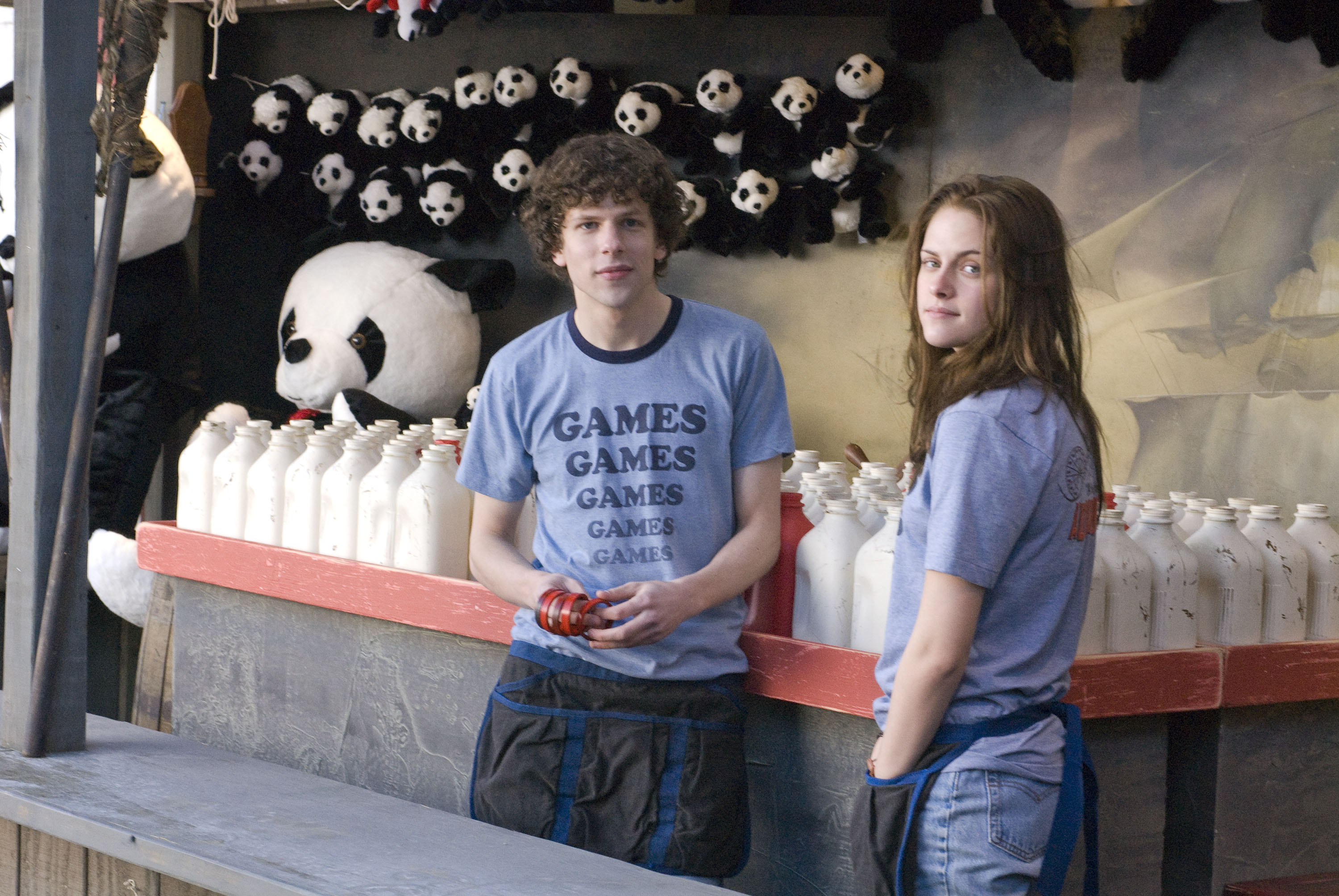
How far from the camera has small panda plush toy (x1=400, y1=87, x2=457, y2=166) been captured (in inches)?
179

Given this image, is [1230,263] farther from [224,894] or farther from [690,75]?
[224,894]

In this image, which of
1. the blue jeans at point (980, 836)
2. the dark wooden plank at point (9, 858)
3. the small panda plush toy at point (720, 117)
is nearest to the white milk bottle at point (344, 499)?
the dark wooden plank at point (9, 858)

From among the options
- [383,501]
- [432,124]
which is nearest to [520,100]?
[432,124]

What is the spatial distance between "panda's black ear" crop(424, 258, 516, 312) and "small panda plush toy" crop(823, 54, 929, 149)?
1.15 m

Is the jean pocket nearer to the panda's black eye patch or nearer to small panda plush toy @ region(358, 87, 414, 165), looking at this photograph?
the panda's black eye patch

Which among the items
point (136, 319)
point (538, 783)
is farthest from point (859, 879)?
point (136, 319)

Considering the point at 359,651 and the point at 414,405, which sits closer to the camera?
the point at 359,651

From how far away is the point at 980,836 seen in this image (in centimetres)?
148

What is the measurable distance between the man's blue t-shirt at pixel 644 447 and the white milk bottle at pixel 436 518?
0.56m

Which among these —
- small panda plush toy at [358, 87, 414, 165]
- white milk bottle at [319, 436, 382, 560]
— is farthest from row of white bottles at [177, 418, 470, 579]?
small panda plush toy at [358, 87, 414, 165]

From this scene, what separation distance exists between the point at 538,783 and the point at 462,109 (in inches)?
124

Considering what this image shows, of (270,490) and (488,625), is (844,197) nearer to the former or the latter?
(270,490)

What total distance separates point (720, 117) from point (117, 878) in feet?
10.4

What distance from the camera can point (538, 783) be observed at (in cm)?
189
